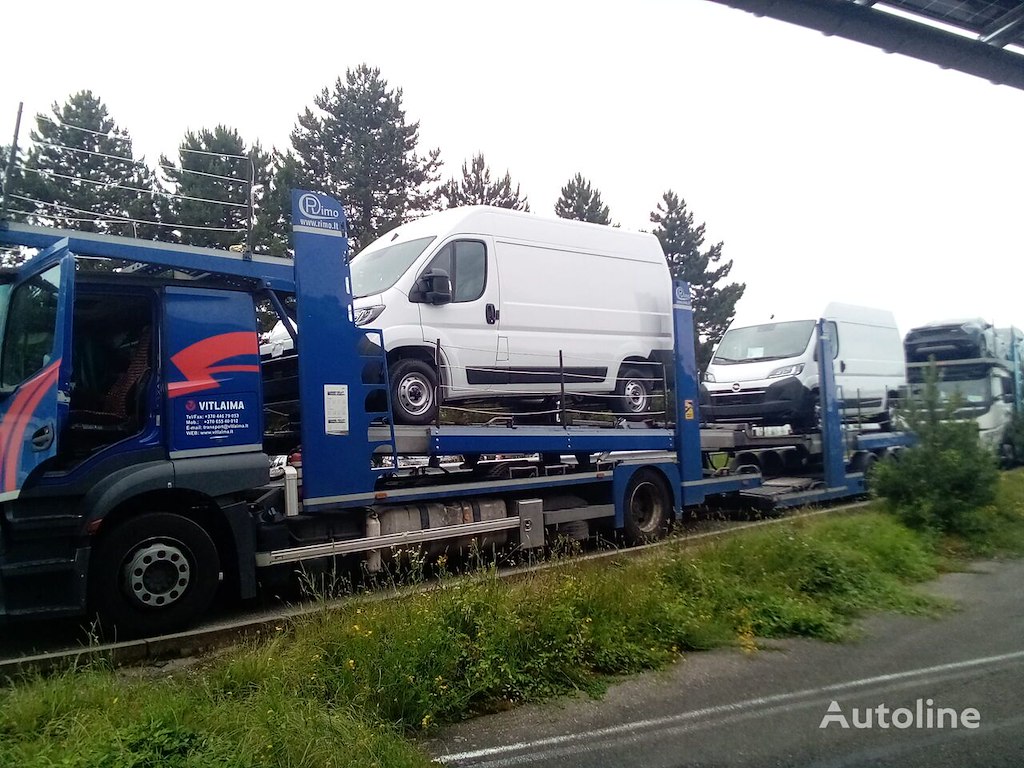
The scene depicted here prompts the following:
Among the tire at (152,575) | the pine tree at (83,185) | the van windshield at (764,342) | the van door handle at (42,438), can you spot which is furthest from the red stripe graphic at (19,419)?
the van windshield at (764,342)

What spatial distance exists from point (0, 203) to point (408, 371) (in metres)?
3.79

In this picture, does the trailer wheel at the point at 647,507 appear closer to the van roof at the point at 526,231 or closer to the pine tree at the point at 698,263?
the van roof at the point at 526,231

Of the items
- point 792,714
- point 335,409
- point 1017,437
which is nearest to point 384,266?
point 335,409

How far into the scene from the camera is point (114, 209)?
7477 millimetres

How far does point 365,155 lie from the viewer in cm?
3027

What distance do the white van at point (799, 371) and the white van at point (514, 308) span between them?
Result: 2417mm

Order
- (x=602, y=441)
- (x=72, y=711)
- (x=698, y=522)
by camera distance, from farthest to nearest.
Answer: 1. (x=698, y=522)
2. (x=602, y=441)
3. (x=72, y=711)

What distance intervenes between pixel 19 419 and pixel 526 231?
18.7ft

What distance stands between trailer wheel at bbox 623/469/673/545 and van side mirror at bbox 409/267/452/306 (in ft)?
10.9

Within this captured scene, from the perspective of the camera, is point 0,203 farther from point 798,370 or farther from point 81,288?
point 798,370

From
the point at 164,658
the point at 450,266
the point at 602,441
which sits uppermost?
the point at 450,266

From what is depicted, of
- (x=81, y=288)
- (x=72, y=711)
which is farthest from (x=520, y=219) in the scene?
(x=72, y=711)

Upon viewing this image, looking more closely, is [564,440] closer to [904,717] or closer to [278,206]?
[904,717]

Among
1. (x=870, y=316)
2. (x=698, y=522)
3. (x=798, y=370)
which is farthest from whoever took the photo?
(x=870, y=316)
